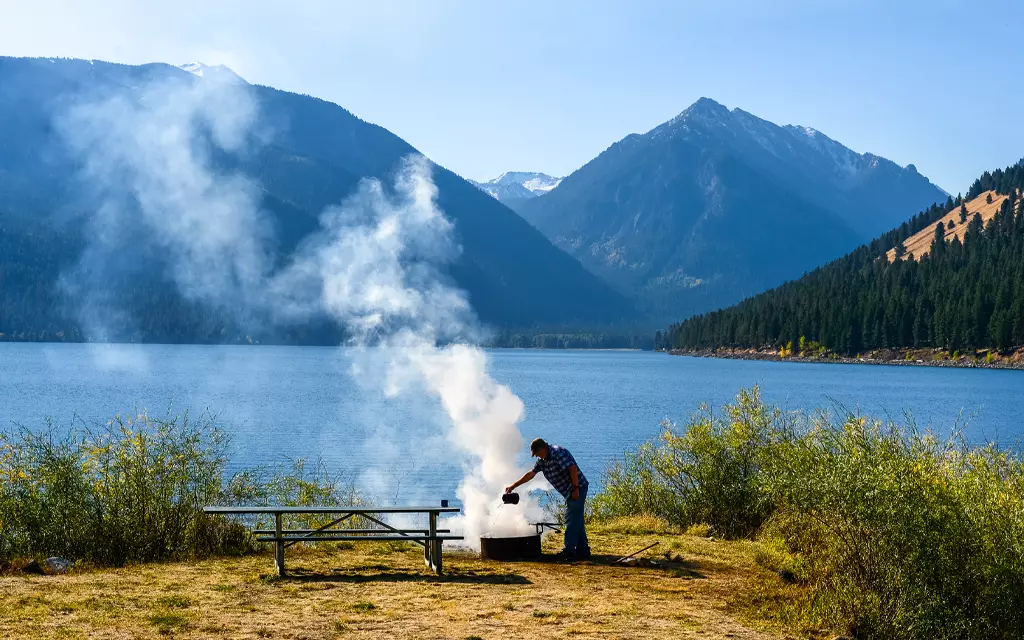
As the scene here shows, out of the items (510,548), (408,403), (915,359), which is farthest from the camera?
(915,359)

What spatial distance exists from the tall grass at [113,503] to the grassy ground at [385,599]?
116cm

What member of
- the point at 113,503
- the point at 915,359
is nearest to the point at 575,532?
the point at 113,503

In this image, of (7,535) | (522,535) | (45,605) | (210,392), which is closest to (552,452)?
(522,535)

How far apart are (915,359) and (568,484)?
152102mm

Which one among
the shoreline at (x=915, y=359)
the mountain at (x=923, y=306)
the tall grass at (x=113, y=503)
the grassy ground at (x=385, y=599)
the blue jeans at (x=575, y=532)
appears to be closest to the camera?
the grassy ground at (x=385, y=599)

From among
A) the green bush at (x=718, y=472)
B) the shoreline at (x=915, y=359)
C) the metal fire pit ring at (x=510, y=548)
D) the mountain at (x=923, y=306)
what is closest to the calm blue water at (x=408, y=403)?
the green bush at (x=718, y=472)

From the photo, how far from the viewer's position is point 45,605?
38.5ft

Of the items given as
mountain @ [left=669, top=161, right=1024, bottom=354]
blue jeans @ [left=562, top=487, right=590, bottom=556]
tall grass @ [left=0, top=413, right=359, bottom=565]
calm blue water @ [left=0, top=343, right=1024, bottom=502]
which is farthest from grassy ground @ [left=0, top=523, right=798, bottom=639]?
mountain @ [left=669, top=161, right=1024, bottom=354]

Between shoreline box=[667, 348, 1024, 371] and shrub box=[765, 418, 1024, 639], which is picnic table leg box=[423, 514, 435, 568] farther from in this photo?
shoreline box=[667, 348, 1024, 371]

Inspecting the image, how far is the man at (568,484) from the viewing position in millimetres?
15797

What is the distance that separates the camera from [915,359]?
154 meters

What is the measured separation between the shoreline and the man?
136 meters

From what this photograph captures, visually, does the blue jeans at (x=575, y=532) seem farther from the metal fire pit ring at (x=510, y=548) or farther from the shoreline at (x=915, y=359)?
the shoreline at (x=915, y=359)

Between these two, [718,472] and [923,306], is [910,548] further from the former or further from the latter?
[923,306]
